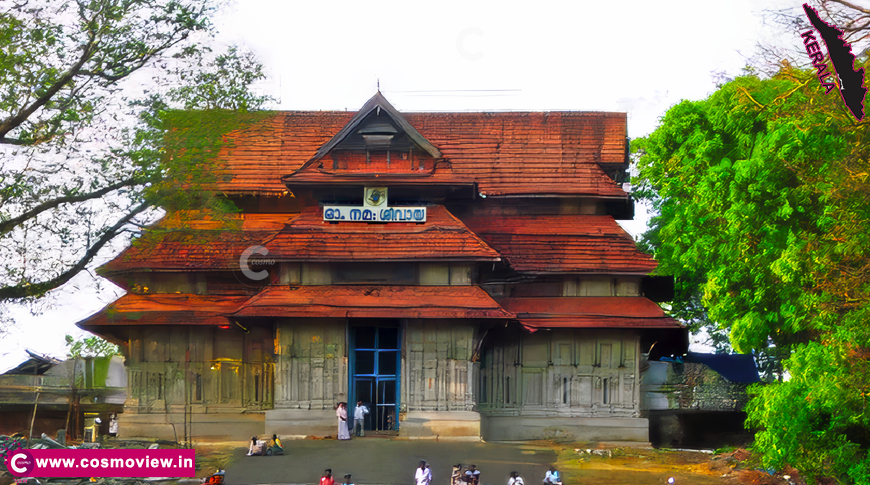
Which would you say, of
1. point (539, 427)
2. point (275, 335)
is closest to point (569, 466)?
point (539, 427)

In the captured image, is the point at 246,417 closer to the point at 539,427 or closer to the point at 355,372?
the point at 355,372

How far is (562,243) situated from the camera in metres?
27.0

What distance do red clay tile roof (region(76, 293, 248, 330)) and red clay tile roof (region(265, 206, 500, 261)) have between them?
3004 millimetres

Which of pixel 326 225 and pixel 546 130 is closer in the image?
pixel 326 225

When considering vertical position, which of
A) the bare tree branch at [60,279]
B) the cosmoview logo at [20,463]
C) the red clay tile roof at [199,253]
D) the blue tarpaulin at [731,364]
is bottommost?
the cosmoview logo at [20,463]

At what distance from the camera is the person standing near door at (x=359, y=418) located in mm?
23562

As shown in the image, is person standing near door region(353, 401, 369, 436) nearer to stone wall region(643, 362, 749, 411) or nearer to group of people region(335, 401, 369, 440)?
group of people region(335, 401, 369, 440)

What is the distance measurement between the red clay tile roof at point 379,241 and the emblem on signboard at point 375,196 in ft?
2.19

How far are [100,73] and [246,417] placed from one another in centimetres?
1222

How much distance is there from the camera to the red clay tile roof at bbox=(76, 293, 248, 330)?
24969mm

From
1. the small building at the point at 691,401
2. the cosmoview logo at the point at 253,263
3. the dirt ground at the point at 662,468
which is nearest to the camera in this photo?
the dirt ground at the point at 662,468

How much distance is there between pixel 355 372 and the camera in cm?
2455

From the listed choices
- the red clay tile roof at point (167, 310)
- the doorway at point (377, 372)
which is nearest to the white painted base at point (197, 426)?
the red clay tile roof at point (167, 310)

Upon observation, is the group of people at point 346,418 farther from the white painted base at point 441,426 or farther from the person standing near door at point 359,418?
the white painted base at point 441,426
